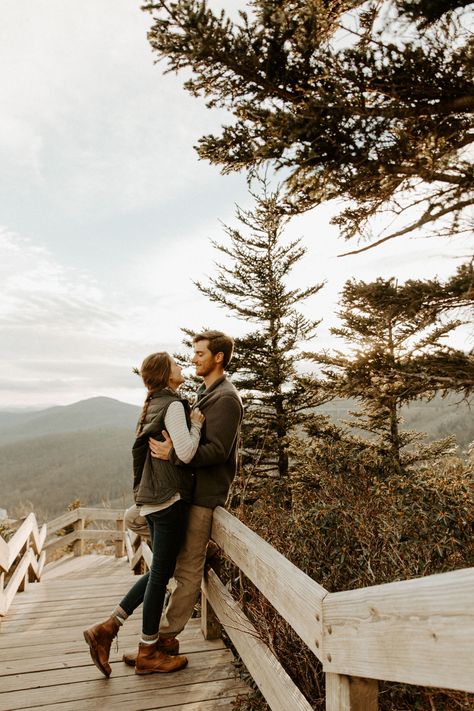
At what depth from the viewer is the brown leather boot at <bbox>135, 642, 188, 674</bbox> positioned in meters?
2.99

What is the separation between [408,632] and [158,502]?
6.84 feet

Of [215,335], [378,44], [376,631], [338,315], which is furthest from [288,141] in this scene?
[338,315]

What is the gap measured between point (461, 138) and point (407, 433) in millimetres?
9681

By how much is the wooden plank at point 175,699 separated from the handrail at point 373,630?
1.96ft

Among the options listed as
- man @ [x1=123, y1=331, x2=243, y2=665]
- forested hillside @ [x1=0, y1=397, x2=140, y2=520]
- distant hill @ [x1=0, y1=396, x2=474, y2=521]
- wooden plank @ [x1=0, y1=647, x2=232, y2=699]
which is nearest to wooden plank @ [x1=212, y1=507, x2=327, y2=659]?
man @ [x1=123, y1=331, x2=243, y2=665]

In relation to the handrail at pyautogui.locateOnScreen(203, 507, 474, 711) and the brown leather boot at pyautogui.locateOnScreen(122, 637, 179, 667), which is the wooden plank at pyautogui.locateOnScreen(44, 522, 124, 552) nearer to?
the brown leather boot at pyautogui.locateOnScreen(122, 637, 179, 667)

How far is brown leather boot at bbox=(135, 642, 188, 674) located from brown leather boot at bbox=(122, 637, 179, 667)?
0.09 meters

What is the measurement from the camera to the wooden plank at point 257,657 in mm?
1998

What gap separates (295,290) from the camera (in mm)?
13227

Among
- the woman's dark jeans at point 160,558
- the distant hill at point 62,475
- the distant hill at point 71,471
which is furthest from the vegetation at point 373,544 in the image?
the distant hill at point 62,475

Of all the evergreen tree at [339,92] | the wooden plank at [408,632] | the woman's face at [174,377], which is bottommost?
the wooden plank at [408,632]

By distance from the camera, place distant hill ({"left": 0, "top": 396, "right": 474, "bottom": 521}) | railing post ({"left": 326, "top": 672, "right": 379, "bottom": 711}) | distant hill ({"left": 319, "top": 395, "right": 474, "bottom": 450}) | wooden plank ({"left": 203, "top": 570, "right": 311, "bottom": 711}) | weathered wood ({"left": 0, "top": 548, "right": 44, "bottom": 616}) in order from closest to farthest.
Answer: railing post ({"left": 326, "top": 672, "right": 379, "bottom": 711}) < wooden plank ({"left": 203, "top": 570, "right": 311, "bottom": 711}) < weathered wood ({"left": 0, "top": 548, "right": 44, "bottom": 616}) < distant hill ({"left": 319, "top": 395, "right": 474, "bottom": 450}) < distant hill ({"left": 0, "top": 396, "right": 474, "bottom": 521})

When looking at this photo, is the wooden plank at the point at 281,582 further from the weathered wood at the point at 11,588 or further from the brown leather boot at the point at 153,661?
the weathered wood at the point at 11,588

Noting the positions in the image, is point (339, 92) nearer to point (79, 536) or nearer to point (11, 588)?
point (11, 588)
